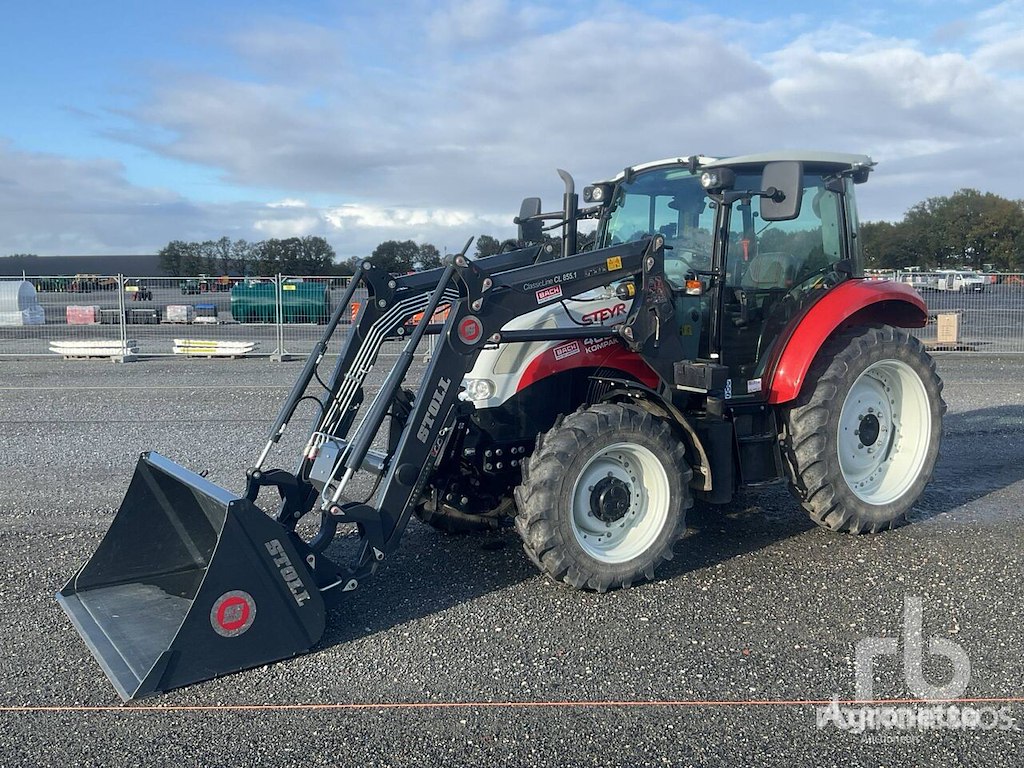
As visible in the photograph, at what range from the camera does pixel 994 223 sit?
6531cm

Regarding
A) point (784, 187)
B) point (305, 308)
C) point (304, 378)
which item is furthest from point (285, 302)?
point (784, 187)

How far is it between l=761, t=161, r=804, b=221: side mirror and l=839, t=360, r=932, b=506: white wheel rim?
1.54m

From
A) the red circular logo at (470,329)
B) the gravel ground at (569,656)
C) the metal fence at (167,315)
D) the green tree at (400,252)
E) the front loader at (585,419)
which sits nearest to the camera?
the gravel ground at (569,656)

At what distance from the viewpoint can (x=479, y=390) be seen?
4902mm

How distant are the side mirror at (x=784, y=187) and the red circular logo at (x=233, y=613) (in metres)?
3.35

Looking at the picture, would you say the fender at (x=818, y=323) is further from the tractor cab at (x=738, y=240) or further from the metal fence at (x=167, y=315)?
the metal fence at (x=167, y=315)

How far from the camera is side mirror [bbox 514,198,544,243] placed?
21.0ft

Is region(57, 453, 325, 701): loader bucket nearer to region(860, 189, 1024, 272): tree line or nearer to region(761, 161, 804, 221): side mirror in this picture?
region(761, 161, 804, 221): side mirror

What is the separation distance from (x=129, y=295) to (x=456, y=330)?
17.4 m

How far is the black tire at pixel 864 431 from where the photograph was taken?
5363 mm

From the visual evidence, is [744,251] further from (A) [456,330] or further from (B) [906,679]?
(B) [906,679]

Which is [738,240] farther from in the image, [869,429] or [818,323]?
[869,429]

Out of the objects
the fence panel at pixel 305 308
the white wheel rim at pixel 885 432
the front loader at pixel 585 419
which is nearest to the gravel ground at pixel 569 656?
the front loader at pixel 585 419

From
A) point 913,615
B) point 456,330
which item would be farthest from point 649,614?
point 456,330
